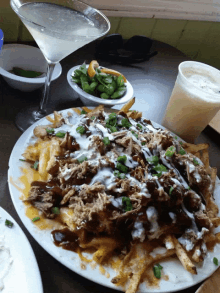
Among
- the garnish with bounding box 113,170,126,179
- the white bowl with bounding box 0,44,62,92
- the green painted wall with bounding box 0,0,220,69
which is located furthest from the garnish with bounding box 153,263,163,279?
the green painted wall with bounding box 0,0,220,69

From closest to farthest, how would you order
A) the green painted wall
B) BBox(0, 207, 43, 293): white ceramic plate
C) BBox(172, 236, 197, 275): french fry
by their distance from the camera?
BBox(0, 207, 43, 293): white ceramic plate, BBox(172, 236, 197, 275): french fry, the green painted wall

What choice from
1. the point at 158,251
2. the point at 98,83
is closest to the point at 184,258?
the point at 158,251

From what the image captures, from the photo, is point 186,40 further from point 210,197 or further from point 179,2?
point 210,197

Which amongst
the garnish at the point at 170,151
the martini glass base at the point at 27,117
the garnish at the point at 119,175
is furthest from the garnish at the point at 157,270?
the martini glass base at the point at 27,117

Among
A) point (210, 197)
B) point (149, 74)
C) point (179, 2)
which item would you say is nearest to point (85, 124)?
point (210, 197)

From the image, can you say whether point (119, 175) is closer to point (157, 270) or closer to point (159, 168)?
point (159, 168)

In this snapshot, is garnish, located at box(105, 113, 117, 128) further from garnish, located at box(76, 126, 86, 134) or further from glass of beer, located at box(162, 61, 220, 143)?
glass of beer, located at box(162, 61, 220, 143)
